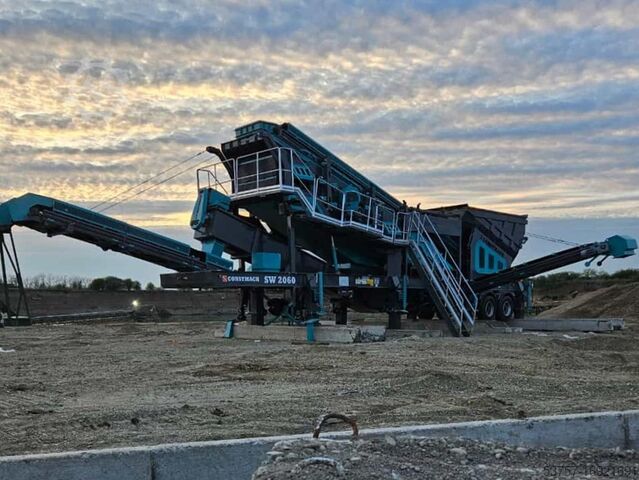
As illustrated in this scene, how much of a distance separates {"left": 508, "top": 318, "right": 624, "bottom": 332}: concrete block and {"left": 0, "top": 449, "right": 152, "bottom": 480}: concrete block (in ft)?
65.3

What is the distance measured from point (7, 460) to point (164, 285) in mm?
10954

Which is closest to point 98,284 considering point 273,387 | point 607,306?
point 607,306

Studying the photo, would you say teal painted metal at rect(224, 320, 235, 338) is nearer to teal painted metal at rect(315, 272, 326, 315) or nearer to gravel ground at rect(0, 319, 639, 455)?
gravel ground at rect(0, 319, 639, 455)

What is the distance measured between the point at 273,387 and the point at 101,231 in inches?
336

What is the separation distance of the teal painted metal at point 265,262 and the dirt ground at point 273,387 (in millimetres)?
2222

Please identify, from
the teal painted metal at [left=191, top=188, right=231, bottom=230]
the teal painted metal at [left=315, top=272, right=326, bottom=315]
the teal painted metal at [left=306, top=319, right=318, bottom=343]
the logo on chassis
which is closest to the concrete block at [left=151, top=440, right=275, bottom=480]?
the logo on chassis

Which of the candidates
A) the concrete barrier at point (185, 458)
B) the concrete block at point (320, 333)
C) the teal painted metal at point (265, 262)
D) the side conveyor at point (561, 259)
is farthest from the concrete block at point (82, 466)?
the side conveyor at point (561, 259)

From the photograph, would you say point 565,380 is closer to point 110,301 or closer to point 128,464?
point 128,464

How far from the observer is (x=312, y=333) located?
15.9 metres

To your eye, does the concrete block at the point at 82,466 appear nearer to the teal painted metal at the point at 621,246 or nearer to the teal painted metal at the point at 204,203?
the teal painted metal at the point at 204,203

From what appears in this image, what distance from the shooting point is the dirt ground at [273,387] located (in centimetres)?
645

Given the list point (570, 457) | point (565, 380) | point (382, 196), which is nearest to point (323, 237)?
point (382, 196)

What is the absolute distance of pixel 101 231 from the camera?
52.3 feet

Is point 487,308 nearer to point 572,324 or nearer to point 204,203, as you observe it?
point 572,324
